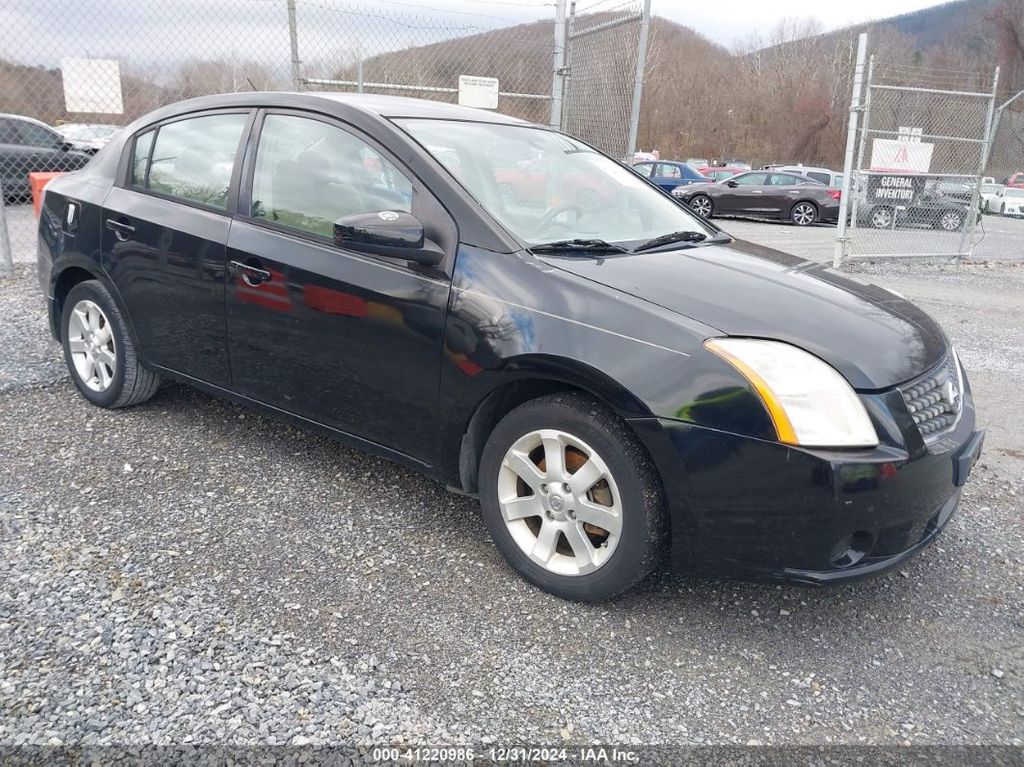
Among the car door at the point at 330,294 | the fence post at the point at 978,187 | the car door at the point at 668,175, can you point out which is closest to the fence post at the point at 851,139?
the fence post at the point at 978,187

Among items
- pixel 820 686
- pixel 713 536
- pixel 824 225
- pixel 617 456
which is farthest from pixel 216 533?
pixel 824 225

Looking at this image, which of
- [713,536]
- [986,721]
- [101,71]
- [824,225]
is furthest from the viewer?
[824,225]

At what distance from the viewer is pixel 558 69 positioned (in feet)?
25.7

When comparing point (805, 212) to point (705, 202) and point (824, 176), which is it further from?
point (705, 202)

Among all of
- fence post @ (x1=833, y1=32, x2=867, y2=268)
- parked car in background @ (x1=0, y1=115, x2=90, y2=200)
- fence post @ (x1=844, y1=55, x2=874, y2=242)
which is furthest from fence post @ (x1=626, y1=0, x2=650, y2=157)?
parked car in background @ (x1=0, y1=115, x2=90, y2=200)

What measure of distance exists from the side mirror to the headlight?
107cm

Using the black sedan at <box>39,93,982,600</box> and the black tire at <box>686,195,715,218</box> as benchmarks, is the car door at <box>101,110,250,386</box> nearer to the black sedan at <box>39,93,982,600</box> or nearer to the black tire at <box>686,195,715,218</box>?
the black sedan at <box>39,93,982,600</box>

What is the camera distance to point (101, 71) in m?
6.91

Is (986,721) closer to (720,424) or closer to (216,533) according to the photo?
(720,424)

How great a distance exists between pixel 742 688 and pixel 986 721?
2.18ft

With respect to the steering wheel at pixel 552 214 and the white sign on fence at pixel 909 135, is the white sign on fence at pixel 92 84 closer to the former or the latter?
the steering wheel at pixel 552 214

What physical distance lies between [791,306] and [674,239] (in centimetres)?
85

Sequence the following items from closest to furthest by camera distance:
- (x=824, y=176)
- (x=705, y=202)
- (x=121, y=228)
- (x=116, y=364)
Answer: (x=121, y=228) < (x=116, y=364) < (x=705, y=202) < (x=824, y=176)

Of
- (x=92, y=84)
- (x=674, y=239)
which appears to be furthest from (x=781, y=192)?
(x=674, y=239)
